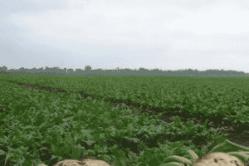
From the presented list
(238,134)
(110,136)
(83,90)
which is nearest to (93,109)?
(238,134)

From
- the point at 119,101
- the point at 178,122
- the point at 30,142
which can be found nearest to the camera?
the point at 30,142

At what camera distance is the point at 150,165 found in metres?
4.11

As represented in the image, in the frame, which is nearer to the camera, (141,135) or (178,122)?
(141,135)

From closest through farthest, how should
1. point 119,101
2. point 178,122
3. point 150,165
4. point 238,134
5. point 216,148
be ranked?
point 216,148 → point 150,165 → point 178,122 → point 238,134 → point 119,101

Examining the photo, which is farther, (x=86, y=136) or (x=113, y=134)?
(x=113, y=134)

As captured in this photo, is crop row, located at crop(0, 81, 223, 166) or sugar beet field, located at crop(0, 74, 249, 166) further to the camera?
crop row, located at crop(0, 81, 223, 166)

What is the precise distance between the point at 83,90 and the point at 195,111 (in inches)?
647

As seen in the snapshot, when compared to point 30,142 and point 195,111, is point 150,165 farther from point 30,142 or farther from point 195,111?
point 195,111

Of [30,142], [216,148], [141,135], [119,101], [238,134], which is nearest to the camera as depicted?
[216,148]

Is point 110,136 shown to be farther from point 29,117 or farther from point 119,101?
point 119,101

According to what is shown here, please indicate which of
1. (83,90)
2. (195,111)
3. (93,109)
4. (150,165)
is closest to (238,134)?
(195,111)

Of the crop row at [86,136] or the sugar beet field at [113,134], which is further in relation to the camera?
the crop row at [86,136]

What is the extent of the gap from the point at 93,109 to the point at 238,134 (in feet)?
11.7

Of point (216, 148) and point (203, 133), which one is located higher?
point (216, 148)
